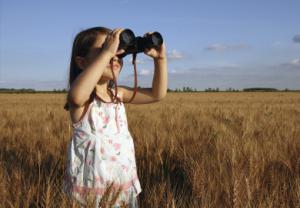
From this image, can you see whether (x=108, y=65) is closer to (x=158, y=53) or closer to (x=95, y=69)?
(x=95, y=69)

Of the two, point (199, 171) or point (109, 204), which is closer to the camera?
point (109, 204)

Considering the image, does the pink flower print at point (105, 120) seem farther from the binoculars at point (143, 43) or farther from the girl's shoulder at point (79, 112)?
the binoculars at point (143, 43)

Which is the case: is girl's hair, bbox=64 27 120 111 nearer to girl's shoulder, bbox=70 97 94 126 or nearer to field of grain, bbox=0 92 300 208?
girl's shoulder, bbox=70 97 94 126

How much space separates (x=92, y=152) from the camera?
161 centimetres

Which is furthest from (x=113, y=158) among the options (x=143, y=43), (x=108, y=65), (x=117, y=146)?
(x=143, y=43)

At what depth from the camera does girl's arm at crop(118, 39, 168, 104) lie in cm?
181

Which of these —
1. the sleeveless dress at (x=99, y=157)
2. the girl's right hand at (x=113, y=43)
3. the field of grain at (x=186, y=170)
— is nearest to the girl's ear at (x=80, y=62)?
the sleeveless dress at (x=99, y=157)

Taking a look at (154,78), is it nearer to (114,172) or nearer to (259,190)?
(114,172)

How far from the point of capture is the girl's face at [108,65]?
63.4 inches

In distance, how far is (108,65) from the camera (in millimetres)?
1604

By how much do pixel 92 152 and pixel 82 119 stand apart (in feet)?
0.42

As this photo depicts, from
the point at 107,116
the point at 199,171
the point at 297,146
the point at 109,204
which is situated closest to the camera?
the point at 109,204

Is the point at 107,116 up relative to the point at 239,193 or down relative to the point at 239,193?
up

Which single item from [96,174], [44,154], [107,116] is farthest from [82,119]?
[44,154]
